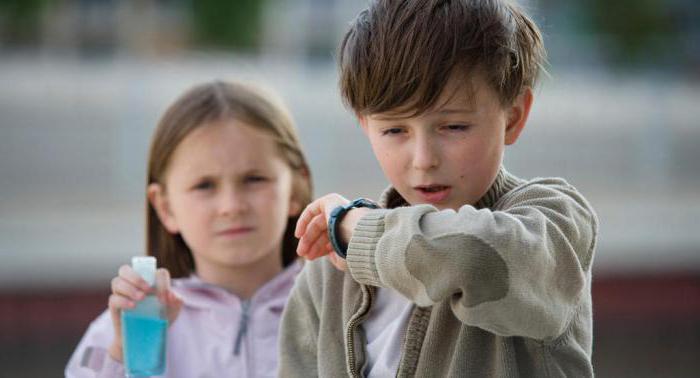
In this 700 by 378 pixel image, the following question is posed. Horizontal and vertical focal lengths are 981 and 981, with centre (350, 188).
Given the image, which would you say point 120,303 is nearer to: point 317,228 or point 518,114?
point 317,228

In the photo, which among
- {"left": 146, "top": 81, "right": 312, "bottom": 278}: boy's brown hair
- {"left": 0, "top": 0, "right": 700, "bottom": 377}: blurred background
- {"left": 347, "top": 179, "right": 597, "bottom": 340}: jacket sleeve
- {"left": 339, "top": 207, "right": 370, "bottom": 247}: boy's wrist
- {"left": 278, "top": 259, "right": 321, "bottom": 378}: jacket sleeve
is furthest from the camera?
{"left": 0, "top": 0, "right": 700, "bottom": 377}: blurred background

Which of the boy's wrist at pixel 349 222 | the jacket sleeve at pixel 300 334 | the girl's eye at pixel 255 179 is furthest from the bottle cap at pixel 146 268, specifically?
the boy's wrist at pixel 349 222

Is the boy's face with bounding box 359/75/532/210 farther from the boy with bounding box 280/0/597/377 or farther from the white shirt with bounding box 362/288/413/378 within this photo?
the white shirt with bounding box 362/288/413/378

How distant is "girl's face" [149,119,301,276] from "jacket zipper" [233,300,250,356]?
0.35 ft

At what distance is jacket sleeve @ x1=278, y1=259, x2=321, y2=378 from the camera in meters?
2.00

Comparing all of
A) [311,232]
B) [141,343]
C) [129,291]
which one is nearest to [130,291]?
[129,291]

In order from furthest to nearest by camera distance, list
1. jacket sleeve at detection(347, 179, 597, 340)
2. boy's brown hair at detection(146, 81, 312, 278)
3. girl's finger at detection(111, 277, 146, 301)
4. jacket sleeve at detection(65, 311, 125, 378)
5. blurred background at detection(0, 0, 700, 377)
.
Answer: blurred background at detection(0, 0, 700, 377) → boy's brown hair at detection(146, 81, 312, 278) → jacket sleeve at detection(65, 311, 125, 378) → girl's finger at detection(111, 277, 146, 301) → jacket sleeve at detection(347, 179, 597, 340)

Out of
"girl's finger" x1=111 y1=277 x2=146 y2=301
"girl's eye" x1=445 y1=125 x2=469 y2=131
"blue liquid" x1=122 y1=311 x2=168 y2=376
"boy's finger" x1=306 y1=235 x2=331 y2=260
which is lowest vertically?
"blue liquid" x1=122 y1=311 x2=168 y2=376

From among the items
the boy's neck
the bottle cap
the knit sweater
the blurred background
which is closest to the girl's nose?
the boy's neck

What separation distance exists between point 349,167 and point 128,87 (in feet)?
6.06

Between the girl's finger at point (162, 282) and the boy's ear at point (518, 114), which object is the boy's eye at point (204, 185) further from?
the boy's ear at point (518, 114)

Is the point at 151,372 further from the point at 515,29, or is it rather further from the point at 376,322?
the point at 515,29

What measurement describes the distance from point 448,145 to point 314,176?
19.9ft

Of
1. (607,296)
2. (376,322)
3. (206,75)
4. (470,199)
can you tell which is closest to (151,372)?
(376,322)
